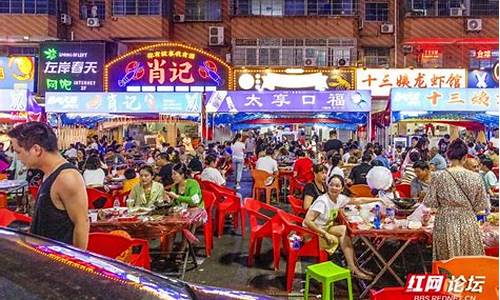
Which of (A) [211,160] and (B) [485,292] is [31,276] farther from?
(A) [211,160]

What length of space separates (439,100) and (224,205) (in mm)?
7075

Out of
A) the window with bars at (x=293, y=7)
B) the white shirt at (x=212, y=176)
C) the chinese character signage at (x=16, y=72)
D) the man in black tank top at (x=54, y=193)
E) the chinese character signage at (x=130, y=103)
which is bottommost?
the white shirt at (x=212, y=176)

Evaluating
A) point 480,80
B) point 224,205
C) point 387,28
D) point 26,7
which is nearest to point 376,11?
point 387,28

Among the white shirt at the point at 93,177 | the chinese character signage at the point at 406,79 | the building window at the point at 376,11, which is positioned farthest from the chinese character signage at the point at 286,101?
the building window at the point at 376,11

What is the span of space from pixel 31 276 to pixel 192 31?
2735 centimetres

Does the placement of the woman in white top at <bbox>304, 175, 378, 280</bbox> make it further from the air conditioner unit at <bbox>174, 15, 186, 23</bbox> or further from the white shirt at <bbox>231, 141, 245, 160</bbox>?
the air conditioner unit at <bbox>174, 15, 186, 23</bbox>

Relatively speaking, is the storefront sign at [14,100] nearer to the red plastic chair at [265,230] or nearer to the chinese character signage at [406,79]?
the red plastic chair at [265,230]

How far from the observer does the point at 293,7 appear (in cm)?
2683

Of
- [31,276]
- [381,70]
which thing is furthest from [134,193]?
[381,70]

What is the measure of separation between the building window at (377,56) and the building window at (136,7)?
35.4ft

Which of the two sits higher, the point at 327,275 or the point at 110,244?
the point at 110,244

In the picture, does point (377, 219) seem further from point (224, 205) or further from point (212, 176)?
point (212, 176)

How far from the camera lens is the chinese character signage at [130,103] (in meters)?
14.0

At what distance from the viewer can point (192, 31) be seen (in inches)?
1121
